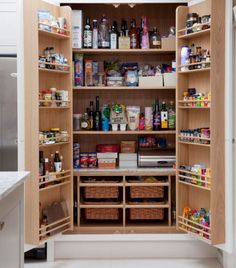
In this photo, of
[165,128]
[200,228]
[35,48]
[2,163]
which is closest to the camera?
[35,48]

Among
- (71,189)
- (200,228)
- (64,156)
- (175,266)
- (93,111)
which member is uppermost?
(93,111)

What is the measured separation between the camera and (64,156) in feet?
14.7

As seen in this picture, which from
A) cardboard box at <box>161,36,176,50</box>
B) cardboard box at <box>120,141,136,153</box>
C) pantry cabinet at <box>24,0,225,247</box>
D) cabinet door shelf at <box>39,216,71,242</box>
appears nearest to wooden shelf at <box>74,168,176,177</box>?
pantry cabinet at <box>24,0,225,247</box>

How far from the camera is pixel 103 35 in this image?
4.81 meters

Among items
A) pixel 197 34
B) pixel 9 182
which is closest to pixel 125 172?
pixel 197 34

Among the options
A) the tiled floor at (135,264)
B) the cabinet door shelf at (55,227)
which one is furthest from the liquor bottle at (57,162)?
the tiled floor at (135,264)

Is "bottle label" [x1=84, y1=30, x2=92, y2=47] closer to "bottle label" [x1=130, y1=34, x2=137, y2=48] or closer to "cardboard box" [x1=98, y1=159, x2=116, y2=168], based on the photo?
"bottle label" [x1=130, y1=34, x2=137, y2=48]

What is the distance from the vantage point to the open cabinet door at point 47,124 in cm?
388

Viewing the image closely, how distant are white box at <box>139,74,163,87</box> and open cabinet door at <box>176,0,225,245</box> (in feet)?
1.34

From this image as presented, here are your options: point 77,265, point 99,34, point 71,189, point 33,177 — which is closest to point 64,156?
point 71,189

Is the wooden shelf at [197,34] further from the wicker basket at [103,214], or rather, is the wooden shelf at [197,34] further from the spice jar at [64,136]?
the wicker basket at [103,214]

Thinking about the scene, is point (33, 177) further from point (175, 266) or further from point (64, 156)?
point (175, 266)

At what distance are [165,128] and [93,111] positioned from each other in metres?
0.77

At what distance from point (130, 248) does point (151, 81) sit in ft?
5.42
